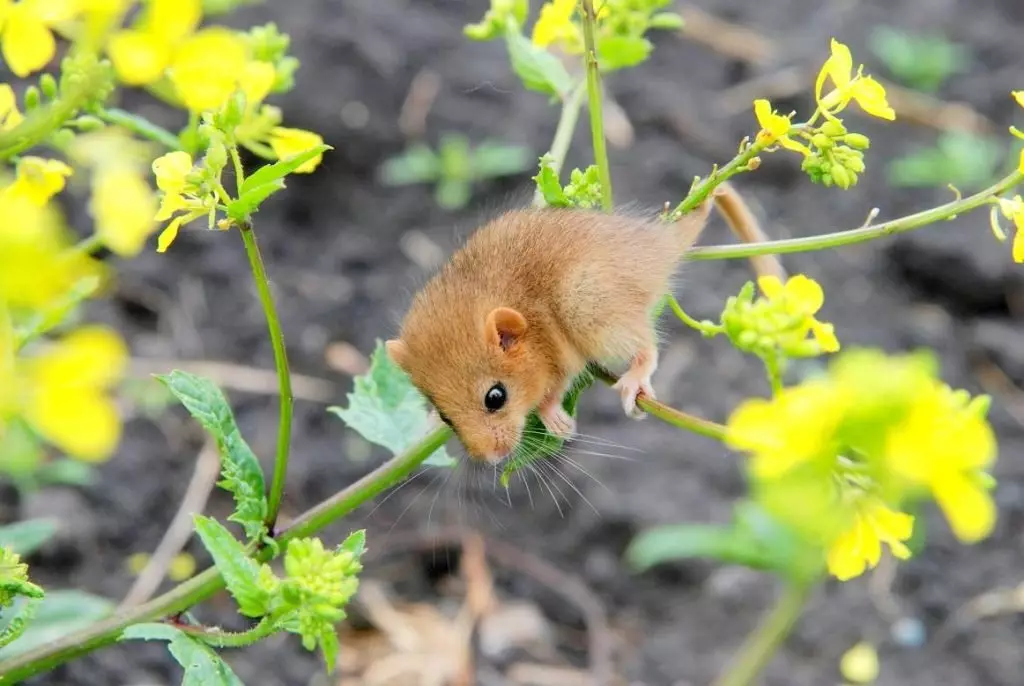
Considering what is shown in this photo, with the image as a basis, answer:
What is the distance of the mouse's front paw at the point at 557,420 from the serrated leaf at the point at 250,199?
29.3 inches

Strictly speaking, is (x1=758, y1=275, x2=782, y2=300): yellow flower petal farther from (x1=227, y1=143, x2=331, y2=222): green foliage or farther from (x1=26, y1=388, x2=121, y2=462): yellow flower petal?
(x1=26, y1=388, x2=121, y2=462): yellow flower petal

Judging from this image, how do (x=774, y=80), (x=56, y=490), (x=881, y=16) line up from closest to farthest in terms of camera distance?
(x=56, y=490)
(x=774, y=80)
(x=881, y=16)

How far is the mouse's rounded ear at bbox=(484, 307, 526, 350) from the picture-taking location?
7.07ft

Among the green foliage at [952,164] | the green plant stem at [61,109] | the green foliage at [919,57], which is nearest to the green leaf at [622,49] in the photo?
the green plant stem at [61,109]

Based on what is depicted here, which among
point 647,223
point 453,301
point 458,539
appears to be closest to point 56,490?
point 458,539

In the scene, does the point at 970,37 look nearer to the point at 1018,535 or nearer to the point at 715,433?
the point at 1018,535

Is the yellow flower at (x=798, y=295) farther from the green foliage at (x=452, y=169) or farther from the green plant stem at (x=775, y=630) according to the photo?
the green foliage at (x=452, y=169)

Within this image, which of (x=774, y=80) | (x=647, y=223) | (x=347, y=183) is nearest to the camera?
(x=647, y=223)

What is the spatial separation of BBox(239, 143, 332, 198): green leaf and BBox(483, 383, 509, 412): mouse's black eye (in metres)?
0.81

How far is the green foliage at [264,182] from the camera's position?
1458 mm

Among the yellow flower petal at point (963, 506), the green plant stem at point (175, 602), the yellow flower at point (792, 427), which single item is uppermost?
the yellow flower at point (792, 427)

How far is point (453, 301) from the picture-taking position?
225 centimetres

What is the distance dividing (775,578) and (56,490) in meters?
2.06

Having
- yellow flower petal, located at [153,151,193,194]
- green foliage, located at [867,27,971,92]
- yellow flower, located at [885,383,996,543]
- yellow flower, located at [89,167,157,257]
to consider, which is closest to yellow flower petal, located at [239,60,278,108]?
yellow flower petal, located at [153,151,193,194]
